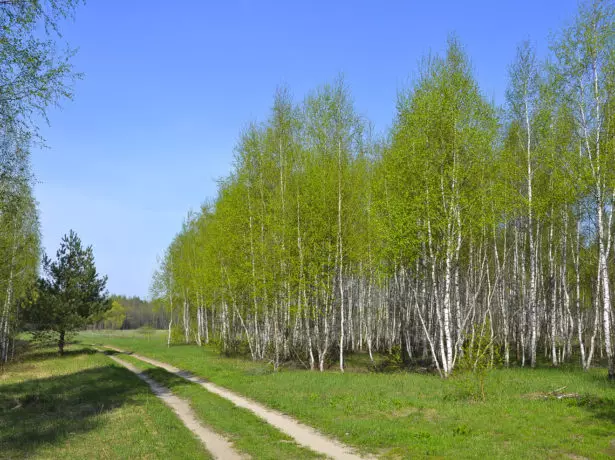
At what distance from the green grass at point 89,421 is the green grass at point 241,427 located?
1.00 m

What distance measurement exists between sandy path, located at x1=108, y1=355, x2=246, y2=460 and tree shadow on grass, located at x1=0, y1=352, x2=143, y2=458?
49.6 inches

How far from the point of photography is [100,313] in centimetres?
4047

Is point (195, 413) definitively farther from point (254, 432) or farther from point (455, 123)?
point (455, 123)

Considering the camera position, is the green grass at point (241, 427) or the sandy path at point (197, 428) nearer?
the green grass at point (241, 427)

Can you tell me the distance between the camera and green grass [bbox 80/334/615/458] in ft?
33.4

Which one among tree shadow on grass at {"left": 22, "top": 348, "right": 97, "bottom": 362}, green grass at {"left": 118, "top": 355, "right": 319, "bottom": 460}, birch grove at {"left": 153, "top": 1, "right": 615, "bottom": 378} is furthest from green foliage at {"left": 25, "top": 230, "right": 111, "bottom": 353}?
green grass at {"left": 118, "top": 355, "right": 319, "bottom": 460}

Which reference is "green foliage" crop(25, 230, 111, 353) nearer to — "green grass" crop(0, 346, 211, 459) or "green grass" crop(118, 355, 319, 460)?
"green grass" crop(0, 346, 211, 459)

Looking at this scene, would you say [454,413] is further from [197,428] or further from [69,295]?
[69,295]

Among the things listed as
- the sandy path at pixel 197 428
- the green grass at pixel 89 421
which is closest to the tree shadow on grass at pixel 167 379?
the sandy path at pixel 197 428

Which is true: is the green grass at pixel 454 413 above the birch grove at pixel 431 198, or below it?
below

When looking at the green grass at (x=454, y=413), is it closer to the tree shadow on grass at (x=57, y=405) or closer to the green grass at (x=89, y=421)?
the green grass at (x=89, y=421)

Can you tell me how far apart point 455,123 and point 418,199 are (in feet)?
13.5

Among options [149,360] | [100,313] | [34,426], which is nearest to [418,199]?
[34,426]

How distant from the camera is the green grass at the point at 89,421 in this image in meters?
11.0
